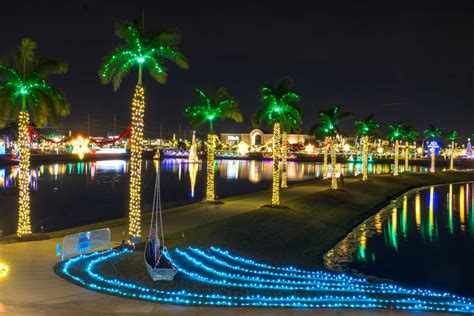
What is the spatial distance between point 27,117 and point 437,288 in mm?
17919

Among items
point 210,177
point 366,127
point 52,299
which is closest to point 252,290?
point 52,299

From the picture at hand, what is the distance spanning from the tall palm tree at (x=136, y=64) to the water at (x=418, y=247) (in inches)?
408

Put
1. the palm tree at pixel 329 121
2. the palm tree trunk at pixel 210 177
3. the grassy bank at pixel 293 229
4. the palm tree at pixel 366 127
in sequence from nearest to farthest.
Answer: the grassy bank at pixel 293 229 → the palm tree trunk at pixel 210 177 → the palm tree at pixel 329 121 → the palm tree at pixel 366 127

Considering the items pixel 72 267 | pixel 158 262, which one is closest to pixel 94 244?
pixel 72 267

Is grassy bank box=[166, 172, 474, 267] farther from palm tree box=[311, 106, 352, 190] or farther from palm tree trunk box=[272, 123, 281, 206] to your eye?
palm tree box=[311, 106, 352, 190]

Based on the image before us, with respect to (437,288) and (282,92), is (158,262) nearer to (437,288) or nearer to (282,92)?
(437,288)

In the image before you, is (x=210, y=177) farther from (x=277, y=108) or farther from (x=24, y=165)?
(x=24, y=165)

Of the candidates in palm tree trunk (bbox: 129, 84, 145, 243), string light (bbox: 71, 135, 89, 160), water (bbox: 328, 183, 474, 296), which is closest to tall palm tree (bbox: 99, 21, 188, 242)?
palm tree trunk (bbox: 129, 84, 145, 243)

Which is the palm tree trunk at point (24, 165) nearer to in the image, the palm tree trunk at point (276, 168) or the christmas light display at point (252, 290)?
the christmas light display at point (252, 290)

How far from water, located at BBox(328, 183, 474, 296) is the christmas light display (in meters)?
7.14

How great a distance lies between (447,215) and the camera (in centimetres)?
4666

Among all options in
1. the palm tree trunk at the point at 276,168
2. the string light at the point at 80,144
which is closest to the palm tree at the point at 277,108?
the palm tree trunk at the point at 276,168

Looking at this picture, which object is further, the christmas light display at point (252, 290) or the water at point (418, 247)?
the water at point (418, 247)

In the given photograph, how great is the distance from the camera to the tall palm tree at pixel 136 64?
21734 mm
